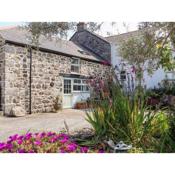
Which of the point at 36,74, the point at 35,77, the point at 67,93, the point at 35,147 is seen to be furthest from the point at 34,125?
the point at 67,93

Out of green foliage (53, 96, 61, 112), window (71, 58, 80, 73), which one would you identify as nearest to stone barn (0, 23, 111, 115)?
window (71, 58, 80, 73)

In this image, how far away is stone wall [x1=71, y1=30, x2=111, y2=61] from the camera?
18.5 m

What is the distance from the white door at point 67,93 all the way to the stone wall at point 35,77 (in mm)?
525

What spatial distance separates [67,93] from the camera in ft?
44.7

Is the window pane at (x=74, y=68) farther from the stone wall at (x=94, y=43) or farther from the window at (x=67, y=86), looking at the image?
the stone wall at (x=94, y=43)

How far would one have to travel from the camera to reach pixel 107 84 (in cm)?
416

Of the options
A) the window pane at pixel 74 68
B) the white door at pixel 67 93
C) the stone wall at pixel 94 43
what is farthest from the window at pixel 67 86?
the stone wall at pixel 94 43

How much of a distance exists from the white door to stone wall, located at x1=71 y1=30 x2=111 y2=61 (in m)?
5.76

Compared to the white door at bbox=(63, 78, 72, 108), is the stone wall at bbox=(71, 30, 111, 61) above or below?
above

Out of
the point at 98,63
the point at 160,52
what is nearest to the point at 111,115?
the point at 160,52

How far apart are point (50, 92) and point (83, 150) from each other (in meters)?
9.36

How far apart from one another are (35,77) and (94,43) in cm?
902

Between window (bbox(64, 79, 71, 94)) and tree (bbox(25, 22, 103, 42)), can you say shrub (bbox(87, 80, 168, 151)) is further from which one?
window (bbox(64, 79, 71, 94))
